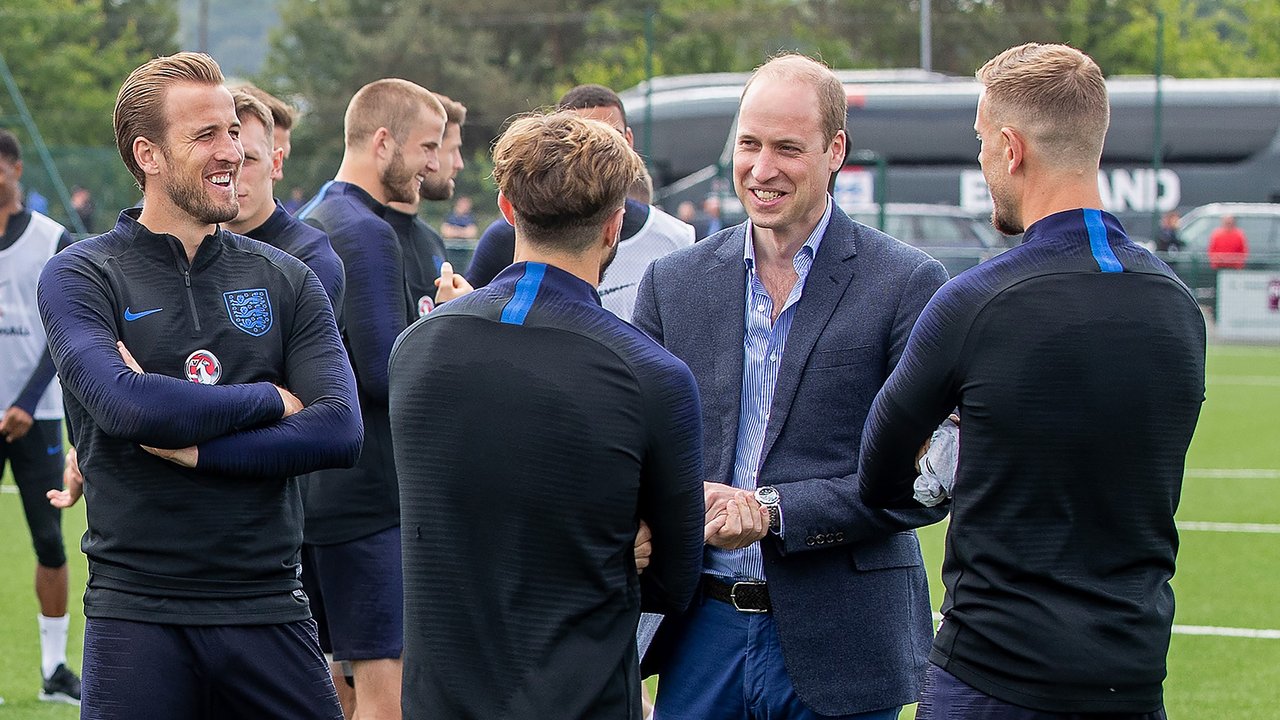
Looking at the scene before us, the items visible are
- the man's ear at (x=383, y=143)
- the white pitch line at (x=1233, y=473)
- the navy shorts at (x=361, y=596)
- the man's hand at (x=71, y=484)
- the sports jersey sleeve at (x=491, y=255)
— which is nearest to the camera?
the man's hand at (x=71, y=484)

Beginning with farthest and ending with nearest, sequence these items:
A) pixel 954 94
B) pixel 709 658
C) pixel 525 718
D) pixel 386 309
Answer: pixel 954 94
pixel 386 309
pixel 709 658
pixel 525 718

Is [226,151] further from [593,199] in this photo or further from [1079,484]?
[1079,484]

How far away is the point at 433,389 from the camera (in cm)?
277

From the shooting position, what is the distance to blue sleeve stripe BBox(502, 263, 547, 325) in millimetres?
2770

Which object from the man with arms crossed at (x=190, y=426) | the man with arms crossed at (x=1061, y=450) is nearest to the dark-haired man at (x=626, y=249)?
the man with arms crossed at (x=190, y=426)

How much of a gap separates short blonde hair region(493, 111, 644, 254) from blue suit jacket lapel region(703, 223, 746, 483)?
68cm

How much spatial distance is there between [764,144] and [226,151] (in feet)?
4.39

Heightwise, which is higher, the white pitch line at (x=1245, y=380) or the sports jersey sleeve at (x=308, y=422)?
the sports jersey sleeve at (x=308, y=422)

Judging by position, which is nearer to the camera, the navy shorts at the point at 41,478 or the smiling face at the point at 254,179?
the smiling face at the point at 254,179

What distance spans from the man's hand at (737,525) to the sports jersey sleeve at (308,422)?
101 cm

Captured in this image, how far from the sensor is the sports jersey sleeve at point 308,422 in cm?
338

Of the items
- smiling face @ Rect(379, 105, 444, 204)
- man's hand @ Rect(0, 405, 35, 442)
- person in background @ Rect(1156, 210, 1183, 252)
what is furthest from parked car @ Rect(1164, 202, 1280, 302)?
man's hand @ Rect(0, 405, 35, 442)

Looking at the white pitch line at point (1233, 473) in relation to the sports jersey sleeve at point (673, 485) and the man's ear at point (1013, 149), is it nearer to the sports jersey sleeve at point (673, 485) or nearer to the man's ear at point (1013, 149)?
the man's ear at point (1013, 149)

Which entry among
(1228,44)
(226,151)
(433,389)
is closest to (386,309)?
(226,151)
